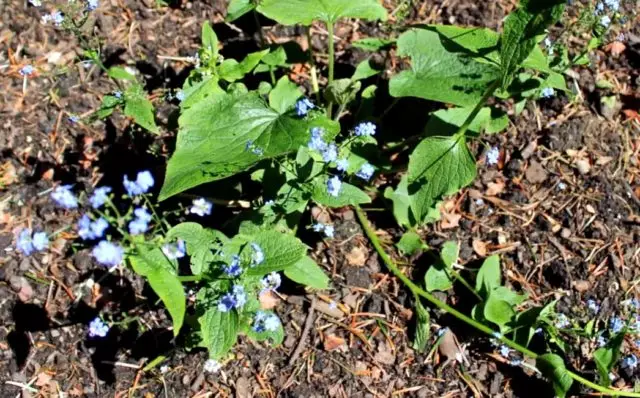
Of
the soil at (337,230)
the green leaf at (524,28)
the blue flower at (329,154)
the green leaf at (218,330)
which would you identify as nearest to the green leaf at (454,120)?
the soil at (337,230)

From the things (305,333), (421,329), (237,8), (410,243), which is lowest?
(305,333)

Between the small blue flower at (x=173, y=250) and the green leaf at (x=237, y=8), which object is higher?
the green leaf at (x=237, y=8)

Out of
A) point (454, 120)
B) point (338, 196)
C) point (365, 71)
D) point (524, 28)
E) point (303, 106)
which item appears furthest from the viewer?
point (365, 71)

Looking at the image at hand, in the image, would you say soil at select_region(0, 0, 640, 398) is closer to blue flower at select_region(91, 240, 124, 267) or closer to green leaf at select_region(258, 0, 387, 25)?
green leaf at select_region(258, 0, 387, 25)

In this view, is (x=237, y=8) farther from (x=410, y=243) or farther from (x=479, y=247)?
Answer: (x=479, y=247)

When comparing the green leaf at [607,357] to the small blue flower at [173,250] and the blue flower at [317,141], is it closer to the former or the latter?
the blue flower at [317,141]

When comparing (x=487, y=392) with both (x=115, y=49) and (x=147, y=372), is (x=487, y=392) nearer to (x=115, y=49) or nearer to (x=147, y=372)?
(x=147, y=372)

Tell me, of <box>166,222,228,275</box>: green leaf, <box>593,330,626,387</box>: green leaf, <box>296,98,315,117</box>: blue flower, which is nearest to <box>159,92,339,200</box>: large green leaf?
<box>296,98,315,117</box>: blue flower

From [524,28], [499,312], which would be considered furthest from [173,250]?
[499,312]
